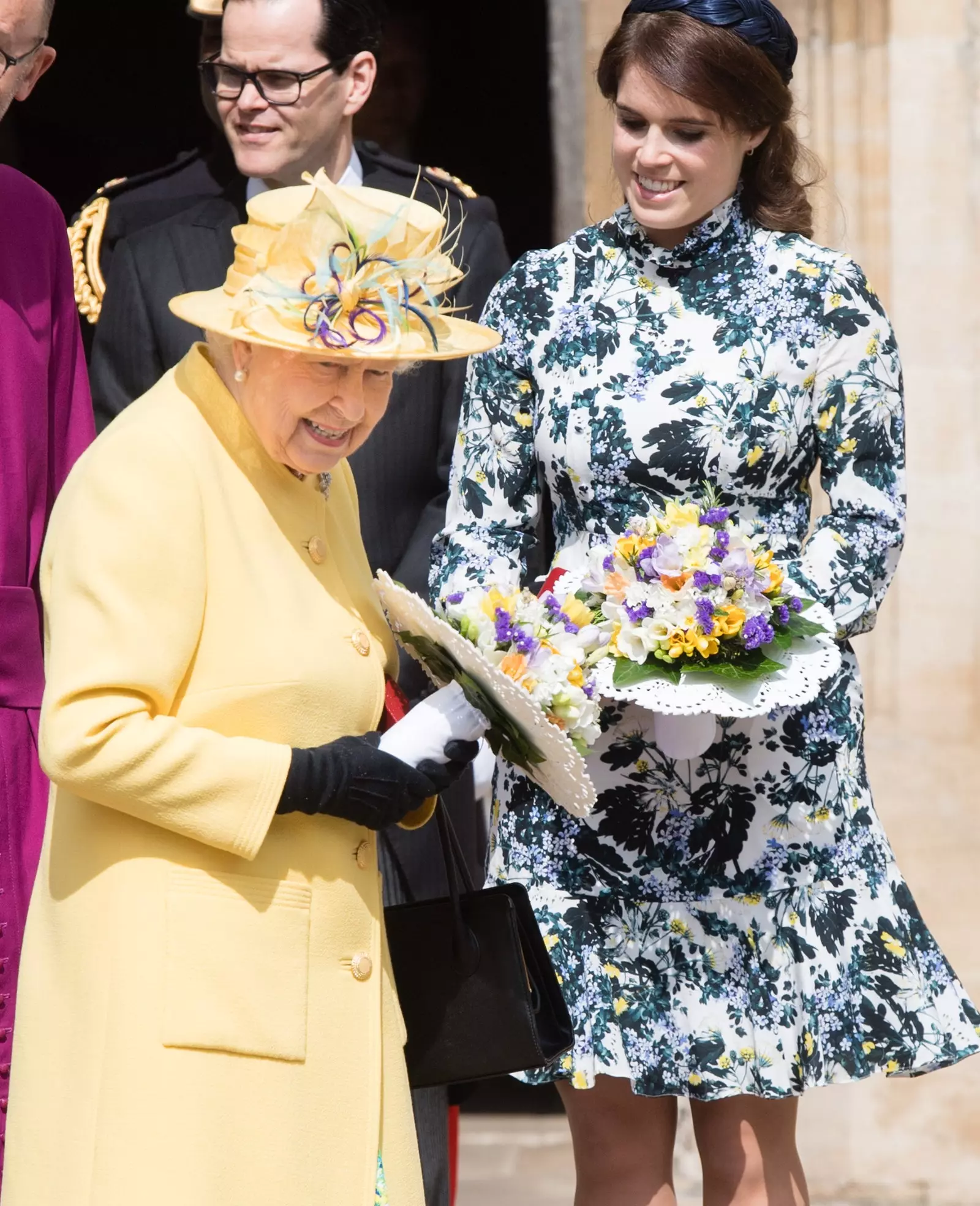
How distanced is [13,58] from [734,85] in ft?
3.62

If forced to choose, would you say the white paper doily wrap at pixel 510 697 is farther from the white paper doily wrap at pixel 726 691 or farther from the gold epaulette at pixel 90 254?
the gold epaulette at pixel 90 254

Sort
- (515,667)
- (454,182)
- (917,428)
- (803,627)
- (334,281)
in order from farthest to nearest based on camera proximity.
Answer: (917,428), (454,182), (803,627), (515,667), (334,281)

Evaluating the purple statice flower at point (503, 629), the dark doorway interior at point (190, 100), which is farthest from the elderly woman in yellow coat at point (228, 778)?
the dark doorway interior at point (190, 100)

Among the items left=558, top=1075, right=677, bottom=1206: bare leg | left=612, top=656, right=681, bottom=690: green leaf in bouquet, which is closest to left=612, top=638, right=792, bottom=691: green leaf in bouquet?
left=612, top=656, right=681, bottom=690: green leaf in bouquet

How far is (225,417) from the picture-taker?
2725mm

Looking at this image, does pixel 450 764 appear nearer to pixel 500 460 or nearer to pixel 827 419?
pixel 500 460

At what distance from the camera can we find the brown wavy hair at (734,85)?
3299 mm

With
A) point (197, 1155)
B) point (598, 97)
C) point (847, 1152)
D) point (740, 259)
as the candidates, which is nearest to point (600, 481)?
point (740, 259)

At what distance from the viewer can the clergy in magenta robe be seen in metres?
3.14

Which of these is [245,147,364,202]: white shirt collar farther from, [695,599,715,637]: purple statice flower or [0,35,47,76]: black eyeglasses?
[695,599,715,637]: purple statice flower

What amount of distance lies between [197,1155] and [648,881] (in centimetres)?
99

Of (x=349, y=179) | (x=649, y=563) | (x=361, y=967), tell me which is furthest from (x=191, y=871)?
(x=349, y=179)

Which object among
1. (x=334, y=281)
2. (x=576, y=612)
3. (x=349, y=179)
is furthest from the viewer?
(x=349, y=179)

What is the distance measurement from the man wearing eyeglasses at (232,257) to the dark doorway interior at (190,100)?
231 cm
